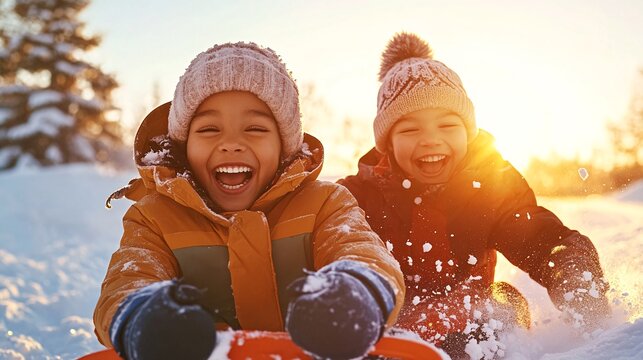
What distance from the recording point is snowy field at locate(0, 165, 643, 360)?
8.35 ft

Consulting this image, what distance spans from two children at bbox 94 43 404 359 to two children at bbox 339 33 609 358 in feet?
2.80

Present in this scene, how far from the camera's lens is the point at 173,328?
1233 millimetres

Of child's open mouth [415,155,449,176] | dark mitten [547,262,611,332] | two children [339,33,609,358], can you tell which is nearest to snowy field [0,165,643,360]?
dark mitten [547,262,611,332]

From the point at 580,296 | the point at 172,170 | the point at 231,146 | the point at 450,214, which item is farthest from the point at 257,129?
the point at 580,296

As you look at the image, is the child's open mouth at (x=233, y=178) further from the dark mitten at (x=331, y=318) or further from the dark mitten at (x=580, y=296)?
the dark mitten at (x=580, y=296)

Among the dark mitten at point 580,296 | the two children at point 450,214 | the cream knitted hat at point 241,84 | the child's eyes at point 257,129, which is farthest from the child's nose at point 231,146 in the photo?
Answer: the dark mitten at point 580,296

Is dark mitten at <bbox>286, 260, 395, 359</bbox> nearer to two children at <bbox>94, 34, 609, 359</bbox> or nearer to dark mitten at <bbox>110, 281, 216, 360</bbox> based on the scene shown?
two children at <bbox>94, 34, 609, 359</bbox>

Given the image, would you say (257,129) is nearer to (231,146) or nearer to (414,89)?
(231,146)

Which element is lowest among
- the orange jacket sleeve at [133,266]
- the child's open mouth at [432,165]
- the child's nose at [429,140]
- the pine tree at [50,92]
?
the orange jacket sleeve at [133,266]

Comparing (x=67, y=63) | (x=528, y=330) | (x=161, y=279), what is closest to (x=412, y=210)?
(x=528, y=330)

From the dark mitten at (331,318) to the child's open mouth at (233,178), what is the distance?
1088 mm

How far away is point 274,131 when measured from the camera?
249 centimetres

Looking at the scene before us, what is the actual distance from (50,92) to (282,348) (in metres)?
20.5

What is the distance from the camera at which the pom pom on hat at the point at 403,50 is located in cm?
397
